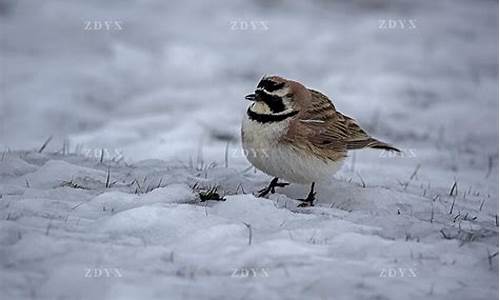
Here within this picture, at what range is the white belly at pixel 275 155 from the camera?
20.7 feet

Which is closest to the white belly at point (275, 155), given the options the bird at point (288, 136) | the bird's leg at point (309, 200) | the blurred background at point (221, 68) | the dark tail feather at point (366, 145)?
the bird at point (288, 136)

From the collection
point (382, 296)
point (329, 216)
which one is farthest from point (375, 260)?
point (329, 216)

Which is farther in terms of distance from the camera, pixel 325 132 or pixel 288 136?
pixel 325 132

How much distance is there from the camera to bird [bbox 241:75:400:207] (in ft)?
20.7

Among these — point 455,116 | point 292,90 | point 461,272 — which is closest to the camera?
point 461,272

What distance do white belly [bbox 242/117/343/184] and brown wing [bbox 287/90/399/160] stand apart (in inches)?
3.3

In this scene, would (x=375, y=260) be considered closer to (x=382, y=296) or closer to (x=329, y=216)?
(x=382, y=296)

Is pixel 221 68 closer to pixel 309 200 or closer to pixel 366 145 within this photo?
pixel 366 145

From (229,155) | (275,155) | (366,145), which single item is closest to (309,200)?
(275,155)

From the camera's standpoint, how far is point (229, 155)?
30.4 feet

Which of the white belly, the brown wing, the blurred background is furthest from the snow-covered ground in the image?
the brown wing

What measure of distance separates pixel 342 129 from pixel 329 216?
3.46 ft

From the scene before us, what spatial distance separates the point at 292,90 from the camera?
646cm

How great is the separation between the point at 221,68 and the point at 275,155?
6.60m
